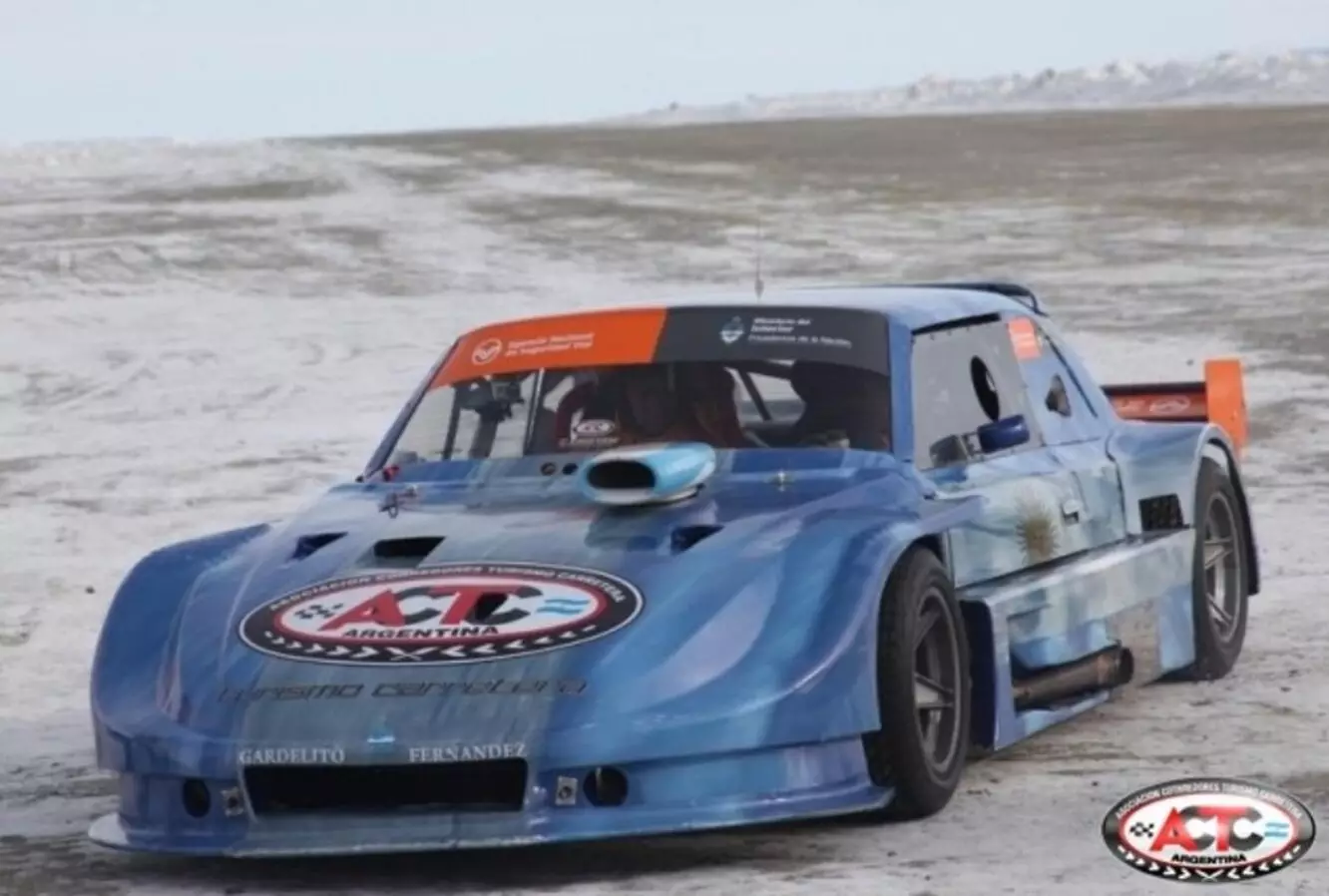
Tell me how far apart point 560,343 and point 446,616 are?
6.08 feet

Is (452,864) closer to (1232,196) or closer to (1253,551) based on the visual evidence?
(1253,551)

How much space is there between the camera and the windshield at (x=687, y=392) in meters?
8.48

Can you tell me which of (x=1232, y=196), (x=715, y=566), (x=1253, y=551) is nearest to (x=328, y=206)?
(x=1232, y=196)

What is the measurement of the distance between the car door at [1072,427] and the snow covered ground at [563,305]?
55cm

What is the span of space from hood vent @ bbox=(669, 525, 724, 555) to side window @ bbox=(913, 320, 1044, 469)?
1011 mm

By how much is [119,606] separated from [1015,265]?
59.9 feet

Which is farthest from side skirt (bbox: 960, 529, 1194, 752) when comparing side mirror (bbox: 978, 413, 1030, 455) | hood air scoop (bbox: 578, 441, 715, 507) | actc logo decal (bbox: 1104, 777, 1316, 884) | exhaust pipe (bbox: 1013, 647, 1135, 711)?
hood air scoop (bbox: 578, 441, 715, 507)

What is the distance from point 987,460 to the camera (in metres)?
8.67

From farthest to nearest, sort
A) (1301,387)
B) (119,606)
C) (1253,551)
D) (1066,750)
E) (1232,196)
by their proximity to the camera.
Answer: (1232,196) < (1301,387) < (1253,551) < (1066,750) < (119,606)

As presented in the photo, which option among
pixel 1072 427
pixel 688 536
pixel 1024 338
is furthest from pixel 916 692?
pixel 1024 338

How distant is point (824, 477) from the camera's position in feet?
26.5

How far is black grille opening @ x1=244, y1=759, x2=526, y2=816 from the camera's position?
6.85 m

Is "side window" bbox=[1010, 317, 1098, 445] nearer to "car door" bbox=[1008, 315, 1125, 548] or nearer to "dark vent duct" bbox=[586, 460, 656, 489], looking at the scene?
"car door" bbox=[1008, 315, 1125, 548]

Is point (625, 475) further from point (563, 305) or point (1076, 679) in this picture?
point (563, 305)
